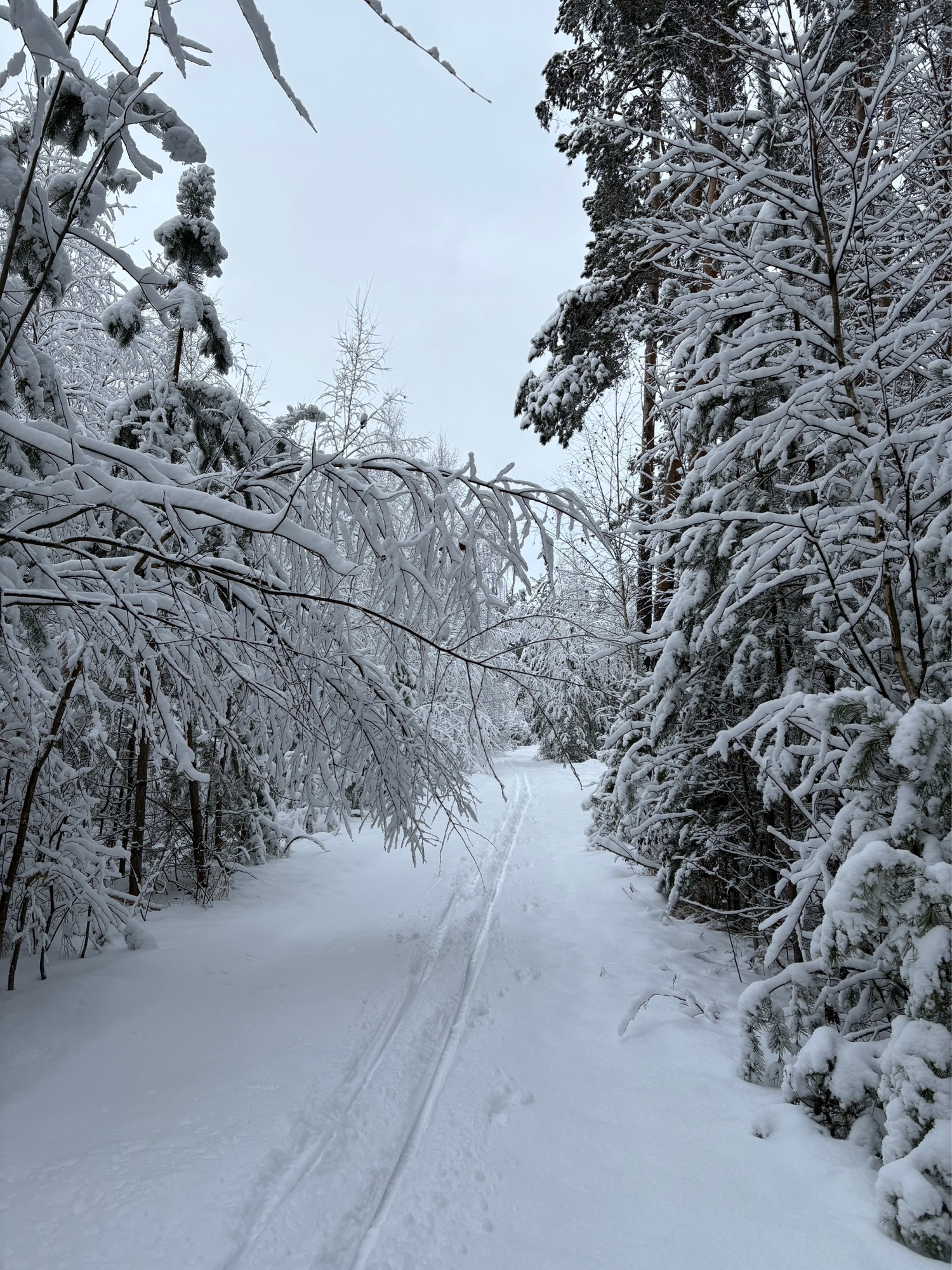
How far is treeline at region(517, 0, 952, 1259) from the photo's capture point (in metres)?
2.62

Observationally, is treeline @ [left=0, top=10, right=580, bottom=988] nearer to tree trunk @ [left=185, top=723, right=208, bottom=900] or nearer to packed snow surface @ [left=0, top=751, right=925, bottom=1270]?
tree trunk @ [left=185, top=723, right=208, bottom=900]

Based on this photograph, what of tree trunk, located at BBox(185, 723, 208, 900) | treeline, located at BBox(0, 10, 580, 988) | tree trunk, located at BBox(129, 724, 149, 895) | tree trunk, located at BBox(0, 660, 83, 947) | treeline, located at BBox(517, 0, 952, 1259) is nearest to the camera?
treeline, located at BBox(0, 10, 580, 988)

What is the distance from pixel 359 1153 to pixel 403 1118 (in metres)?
0.33

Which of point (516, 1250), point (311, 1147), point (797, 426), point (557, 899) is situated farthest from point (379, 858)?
point (797, 426)

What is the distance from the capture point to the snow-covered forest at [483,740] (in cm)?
255

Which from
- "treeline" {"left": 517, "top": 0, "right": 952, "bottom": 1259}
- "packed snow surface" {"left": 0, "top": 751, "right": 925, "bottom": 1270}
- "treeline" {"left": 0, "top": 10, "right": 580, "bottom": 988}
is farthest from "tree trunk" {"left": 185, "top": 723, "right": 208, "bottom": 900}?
"treeline" {"left": 517, "top": 0, "right": 952, "bottom": 1259}

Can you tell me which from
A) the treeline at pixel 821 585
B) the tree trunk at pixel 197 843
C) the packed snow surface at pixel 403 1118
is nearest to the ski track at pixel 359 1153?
the packed snow surface at pixel 403 1118

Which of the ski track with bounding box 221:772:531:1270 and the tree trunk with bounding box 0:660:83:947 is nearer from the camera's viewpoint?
the ski track with bounding box 221:772:531:1270

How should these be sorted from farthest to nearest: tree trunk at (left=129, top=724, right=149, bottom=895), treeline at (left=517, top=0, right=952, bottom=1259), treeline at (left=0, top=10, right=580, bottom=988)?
tree trunk at (left=129, top=724, right=149, bottom=895)
treeline at (left=517, top=0, right=952, bottom=1259)
treeline at (left=0, top=10, right=580, bottom=988)

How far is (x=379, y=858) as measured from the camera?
30.6 ft

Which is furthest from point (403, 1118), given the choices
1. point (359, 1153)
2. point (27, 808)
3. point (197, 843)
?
point (197, 843)

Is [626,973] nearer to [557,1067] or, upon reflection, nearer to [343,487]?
[557,1067]

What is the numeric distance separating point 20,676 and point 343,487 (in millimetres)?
1922

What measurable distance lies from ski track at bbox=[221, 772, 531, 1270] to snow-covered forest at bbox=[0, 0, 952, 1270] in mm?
23
